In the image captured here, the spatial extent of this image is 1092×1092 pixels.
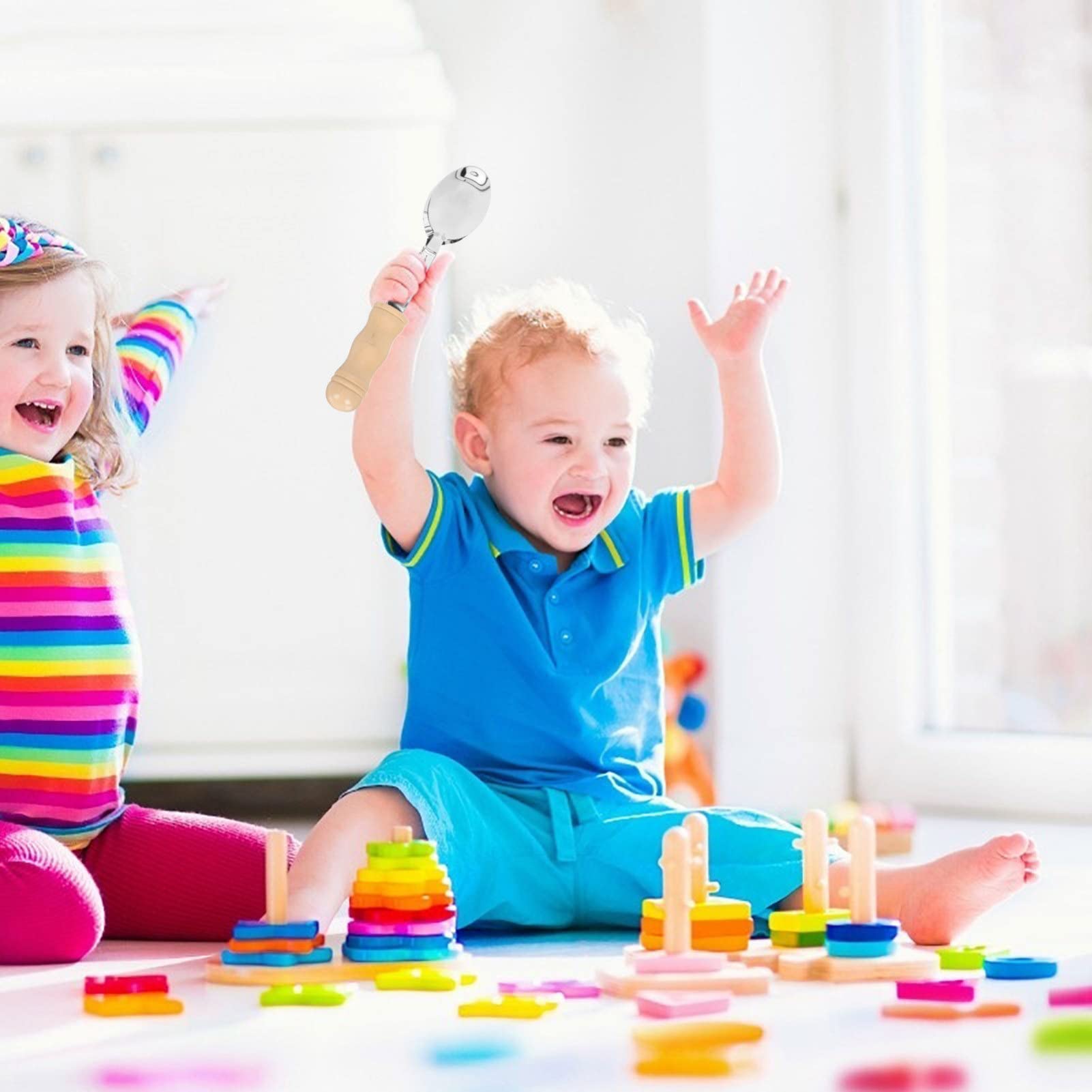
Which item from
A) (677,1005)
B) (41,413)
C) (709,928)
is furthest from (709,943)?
(41,413)

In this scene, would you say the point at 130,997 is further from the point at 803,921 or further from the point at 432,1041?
the point at 803,921

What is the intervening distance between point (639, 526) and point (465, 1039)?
0.62 metres

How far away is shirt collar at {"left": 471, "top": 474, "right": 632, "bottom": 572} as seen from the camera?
139cm

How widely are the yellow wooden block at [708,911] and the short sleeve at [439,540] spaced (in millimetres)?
376

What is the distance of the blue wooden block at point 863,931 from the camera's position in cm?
105

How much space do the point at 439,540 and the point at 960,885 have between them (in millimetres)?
452

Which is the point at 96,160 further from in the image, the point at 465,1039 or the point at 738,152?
the point at 465,1039

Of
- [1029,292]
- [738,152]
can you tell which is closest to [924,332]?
[1029,292]

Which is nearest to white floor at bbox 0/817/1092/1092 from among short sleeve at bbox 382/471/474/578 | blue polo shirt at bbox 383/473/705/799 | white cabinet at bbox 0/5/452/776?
blue polo shirt at bbox 383/473/705/799

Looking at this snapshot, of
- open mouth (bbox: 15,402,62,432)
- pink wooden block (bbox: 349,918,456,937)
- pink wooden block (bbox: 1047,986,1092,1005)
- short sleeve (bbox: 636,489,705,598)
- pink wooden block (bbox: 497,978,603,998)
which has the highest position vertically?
open mouth (bbox: 15,402,62,432)

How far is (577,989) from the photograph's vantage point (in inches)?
40.0

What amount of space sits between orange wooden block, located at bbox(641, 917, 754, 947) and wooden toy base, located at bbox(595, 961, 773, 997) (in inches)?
2.3

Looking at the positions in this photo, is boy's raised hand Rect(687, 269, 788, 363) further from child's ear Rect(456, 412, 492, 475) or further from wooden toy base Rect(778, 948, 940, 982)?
wooden toy base Rect(778, 948, 940, 982)

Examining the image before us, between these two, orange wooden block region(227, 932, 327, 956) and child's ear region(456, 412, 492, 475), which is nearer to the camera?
orange wooden block region(227, 932, 327, 956)
